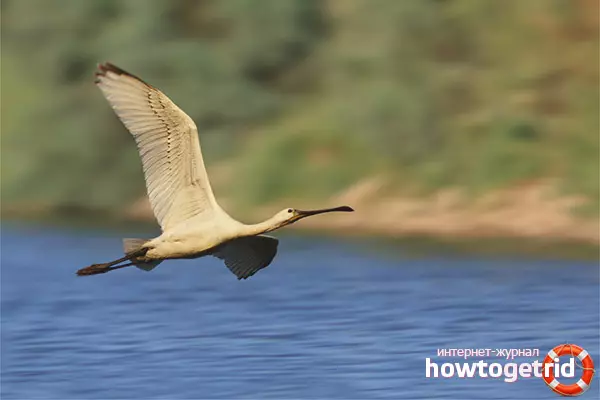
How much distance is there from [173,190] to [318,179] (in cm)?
1214

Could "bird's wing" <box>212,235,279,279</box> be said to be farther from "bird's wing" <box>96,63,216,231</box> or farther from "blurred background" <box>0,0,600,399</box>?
"blurred background" <box>0,0,600,399</box>

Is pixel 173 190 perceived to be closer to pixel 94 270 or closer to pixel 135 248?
pixel 135 248

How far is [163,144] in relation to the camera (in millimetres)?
8555

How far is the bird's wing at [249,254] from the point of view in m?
8.97

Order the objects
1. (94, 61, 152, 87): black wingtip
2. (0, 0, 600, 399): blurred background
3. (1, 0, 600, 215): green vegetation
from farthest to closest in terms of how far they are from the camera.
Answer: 1. (1, 0, 600, 215): green vegetation
2. (0, 0, 600, 399): blurred background
3. (94, 61, 152, 87): black wingtip

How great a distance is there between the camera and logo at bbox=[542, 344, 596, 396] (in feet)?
33.8

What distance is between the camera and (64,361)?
11.7 metres

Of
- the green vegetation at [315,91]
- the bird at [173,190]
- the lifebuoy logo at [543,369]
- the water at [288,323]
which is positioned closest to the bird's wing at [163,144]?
the bird at [173,190]

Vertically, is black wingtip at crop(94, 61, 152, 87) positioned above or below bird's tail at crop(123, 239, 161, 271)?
above

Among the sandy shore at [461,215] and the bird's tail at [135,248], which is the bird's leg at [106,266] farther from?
Result: the sandy shore at [461,215]

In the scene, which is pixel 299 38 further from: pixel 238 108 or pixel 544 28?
pixel 544 28

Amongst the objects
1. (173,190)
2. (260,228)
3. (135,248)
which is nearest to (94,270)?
(135,248)

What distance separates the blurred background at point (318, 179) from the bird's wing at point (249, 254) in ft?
7.04

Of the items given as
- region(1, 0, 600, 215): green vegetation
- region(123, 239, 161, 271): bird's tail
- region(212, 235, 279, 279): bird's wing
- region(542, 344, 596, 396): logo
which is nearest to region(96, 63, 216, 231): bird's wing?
region(123, 239, 161, 271): bird's tail
